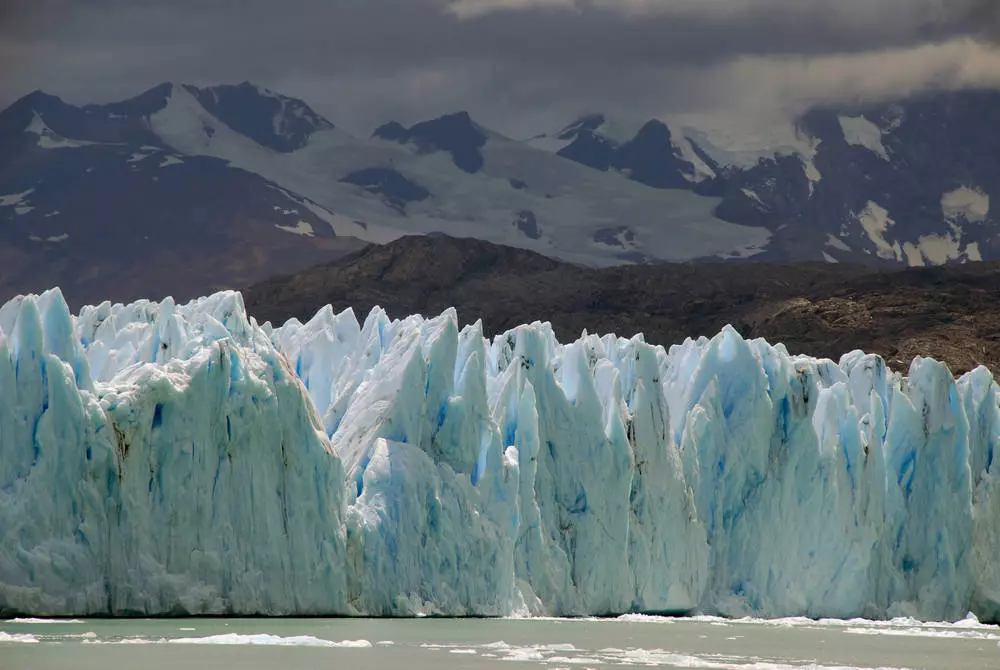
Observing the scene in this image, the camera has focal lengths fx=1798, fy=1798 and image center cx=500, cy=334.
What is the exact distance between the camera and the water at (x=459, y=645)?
87.3ft

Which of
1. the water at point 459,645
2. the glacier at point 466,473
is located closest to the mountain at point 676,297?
the glacier at point 466,473

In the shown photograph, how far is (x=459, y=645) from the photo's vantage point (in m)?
30.5

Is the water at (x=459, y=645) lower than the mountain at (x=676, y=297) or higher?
lower

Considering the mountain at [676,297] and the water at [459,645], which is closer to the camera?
the water at [459,645]

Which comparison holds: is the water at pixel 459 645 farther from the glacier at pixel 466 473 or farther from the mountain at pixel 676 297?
the mountain at pixel 676 297

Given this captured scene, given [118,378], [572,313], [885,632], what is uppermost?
[572,313]

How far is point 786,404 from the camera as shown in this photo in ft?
143

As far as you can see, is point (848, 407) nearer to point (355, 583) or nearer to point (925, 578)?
point (925, 578)

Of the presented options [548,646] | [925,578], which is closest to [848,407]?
[925,578]

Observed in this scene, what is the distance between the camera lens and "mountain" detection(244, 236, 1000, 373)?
10500 centimetres

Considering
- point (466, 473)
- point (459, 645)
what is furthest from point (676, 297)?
point (459, 645)

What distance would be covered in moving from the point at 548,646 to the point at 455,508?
6.00m

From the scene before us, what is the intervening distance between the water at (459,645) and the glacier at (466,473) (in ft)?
3.71

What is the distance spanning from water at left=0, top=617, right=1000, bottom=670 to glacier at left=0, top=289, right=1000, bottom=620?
1.13 metres
